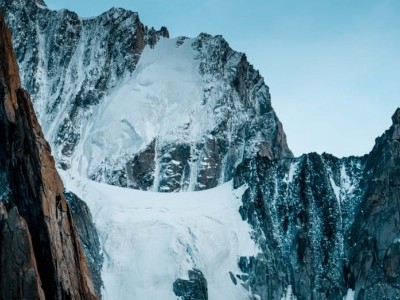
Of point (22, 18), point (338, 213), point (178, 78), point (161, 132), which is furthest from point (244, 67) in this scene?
point (338, 213)

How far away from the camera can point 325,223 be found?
5177 inches

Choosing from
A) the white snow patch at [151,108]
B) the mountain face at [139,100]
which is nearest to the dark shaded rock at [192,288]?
the mountain face at [139,100]

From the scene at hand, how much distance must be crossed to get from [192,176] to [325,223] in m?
31.7

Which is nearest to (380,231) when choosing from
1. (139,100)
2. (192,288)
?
(192,288)

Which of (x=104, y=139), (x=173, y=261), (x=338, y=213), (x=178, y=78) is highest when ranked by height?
(x=178, y=78)

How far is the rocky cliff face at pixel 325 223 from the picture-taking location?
120 m

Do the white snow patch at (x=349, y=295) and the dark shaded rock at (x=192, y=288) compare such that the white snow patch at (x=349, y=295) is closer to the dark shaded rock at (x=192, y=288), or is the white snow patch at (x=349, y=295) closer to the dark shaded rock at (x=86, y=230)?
the dark shaded rock at (x=192, y=288)

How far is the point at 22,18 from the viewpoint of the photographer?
18900 cm

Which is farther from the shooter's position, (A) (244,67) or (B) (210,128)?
(A) (244,67)

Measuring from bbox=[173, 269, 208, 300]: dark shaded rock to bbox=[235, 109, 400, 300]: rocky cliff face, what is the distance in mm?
7411

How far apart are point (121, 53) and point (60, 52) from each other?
11.3 meters

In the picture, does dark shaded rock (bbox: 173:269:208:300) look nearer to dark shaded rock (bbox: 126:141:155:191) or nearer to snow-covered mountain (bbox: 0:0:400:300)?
snow-covered mountain (bbox: 0:0:400:300)

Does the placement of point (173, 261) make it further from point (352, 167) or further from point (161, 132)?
point (161, 132)

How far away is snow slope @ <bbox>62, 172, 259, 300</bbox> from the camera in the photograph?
120m
